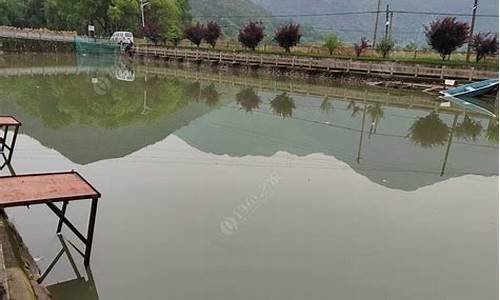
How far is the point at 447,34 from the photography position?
24.5m

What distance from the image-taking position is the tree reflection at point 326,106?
16.2 meters

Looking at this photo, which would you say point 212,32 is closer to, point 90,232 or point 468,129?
point 468,129

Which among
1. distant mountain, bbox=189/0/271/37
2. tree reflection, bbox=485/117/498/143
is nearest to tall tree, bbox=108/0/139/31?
distant mountain, bbox=189/0/271/37

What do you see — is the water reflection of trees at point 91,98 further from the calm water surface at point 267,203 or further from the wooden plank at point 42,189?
the wooden plank at point 42,189

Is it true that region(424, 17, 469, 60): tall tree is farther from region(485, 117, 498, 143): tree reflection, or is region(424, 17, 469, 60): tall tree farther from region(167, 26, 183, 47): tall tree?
region(167, 26, 183, 47): tall tree

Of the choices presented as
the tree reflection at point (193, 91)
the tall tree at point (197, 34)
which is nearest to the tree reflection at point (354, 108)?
the tree reflection at point (193, 91)

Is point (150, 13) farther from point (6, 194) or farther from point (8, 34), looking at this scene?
point (6, 194)

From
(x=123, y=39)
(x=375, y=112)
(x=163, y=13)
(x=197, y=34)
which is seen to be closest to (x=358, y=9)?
(x=163, y=13)

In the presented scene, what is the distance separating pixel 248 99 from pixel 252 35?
689 inches

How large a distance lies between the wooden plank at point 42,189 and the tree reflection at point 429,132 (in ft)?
29.6

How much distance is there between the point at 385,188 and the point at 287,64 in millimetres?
22086

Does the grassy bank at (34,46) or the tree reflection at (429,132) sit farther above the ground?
the grassy bank at (34,46)

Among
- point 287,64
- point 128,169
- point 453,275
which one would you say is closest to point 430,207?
point 453,275

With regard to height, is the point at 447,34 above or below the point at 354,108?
above
